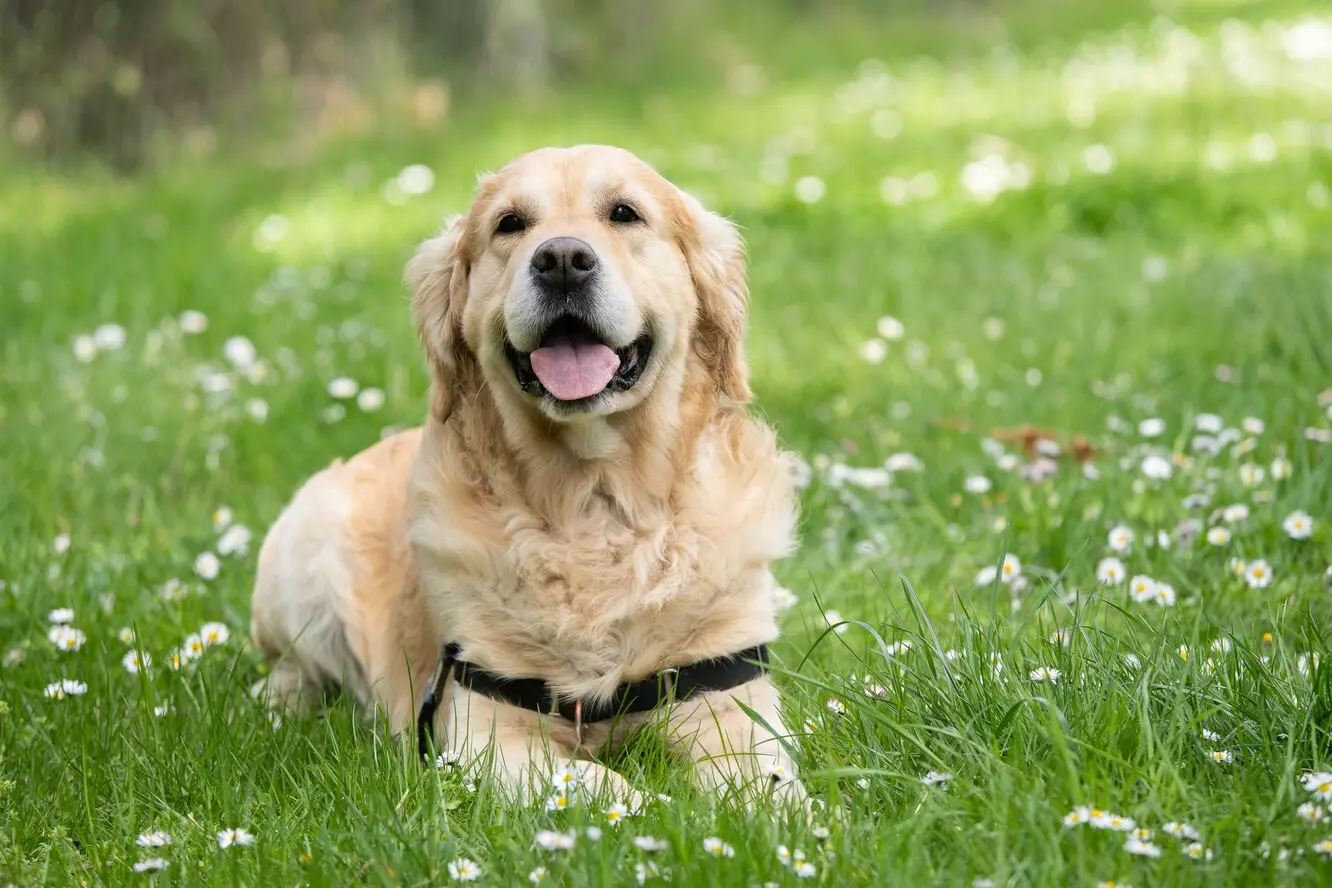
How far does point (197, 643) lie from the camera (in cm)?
357

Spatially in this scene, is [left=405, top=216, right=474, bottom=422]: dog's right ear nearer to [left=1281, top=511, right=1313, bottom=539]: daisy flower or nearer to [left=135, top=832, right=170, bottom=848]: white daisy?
[left=135, top=832, right=170, bottom=848]: white daisy

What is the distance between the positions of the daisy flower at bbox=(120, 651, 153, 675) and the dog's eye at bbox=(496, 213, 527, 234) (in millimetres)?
1203

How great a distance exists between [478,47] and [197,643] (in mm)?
7680

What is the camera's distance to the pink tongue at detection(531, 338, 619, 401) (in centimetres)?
298

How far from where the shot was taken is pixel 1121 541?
3732mm

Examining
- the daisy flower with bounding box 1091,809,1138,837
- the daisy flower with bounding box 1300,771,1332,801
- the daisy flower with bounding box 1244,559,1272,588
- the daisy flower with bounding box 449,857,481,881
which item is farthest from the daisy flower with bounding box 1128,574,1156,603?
the daisy flower with bounding box 449,857,481,881

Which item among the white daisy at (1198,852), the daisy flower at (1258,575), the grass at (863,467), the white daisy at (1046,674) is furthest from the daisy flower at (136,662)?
the daisy flower at (1258,575)

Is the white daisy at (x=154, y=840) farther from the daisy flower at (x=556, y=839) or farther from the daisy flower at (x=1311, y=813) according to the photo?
the daisy flower at (x=1311, y=813)

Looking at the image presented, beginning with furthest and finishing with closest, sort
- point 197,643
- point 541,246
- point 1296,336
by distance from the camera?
point 1296,336 → point 197,643 → point 541,246

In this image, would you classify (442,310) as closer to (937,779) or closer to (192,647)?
(192,647)

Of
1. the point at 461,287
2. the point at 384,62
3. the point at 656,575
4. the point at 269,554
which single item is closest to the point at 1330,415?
the point at 656,575

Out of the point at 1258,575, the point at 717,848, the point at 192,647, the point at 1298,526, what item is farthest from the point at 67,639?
the point at 1298,526

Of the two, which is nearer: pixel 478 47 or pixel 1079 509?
pixel 1079 509

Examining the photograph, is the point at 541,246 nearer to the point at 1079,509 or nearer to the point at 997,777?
the point at 997,777
